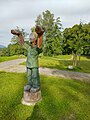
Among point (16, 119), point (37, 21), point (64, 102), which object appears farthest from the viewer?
point (37, 21)

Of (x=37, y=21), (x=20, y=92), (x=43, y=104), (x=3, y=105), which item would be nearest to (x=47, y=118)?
(x=43, y=104)

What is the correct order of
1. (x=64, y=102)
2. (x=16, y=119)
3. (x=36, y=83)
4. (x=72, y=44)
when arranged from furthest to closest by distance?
(x=72, y=44)
(x=64, y=102)
(x=36, y=83)
(x=16, y=119)

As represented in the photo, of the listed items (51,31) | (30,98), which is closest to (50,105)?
(30,98)

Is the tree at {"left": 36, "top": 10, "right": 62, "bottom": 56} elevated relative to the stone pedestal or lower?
elevated

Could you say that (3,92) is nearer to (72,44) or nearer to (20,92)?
(20,92)

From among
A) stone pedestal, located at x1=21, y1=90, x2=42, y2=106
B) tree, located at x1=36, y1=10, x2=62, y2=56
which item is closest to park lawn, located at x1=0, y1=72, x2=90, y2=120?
stone pedestal, located at x1=21, y1=90, x2=42, y2=106

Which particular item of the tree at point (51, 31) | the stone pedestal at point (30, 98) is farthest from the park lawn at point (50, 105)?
the tree at point (51, 31)

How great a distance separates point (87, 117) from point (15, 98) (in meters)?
3.47

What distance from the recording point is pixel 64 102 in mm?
8031

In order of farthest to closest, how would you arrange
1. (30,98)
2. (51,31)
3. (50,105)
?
(51,31) → (50,105) → (30,98)

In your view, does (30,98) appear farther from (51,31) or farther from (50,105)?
(51,31)

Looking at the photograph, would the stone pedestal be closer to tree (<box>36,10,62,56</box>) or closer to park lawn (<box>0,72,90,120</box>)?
park lawn (<box>0,72,90,120</box>)

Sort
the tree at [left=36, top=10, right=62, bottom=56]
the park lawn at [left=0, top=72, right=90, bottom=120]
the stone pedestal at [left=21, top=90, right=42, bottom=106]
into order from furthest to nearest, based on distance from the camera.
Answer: the tree at [left=36, top=10, right=62, bottom=56]
the stone pedestal at [left=21, top=90, right=42, bottom=106]
the park lawn at [left=0, top=72, right=90, bottom=120]

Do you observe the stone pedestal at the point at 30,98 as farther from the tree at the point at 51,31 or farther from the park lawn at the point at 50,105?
the tree at the point at 51,31
